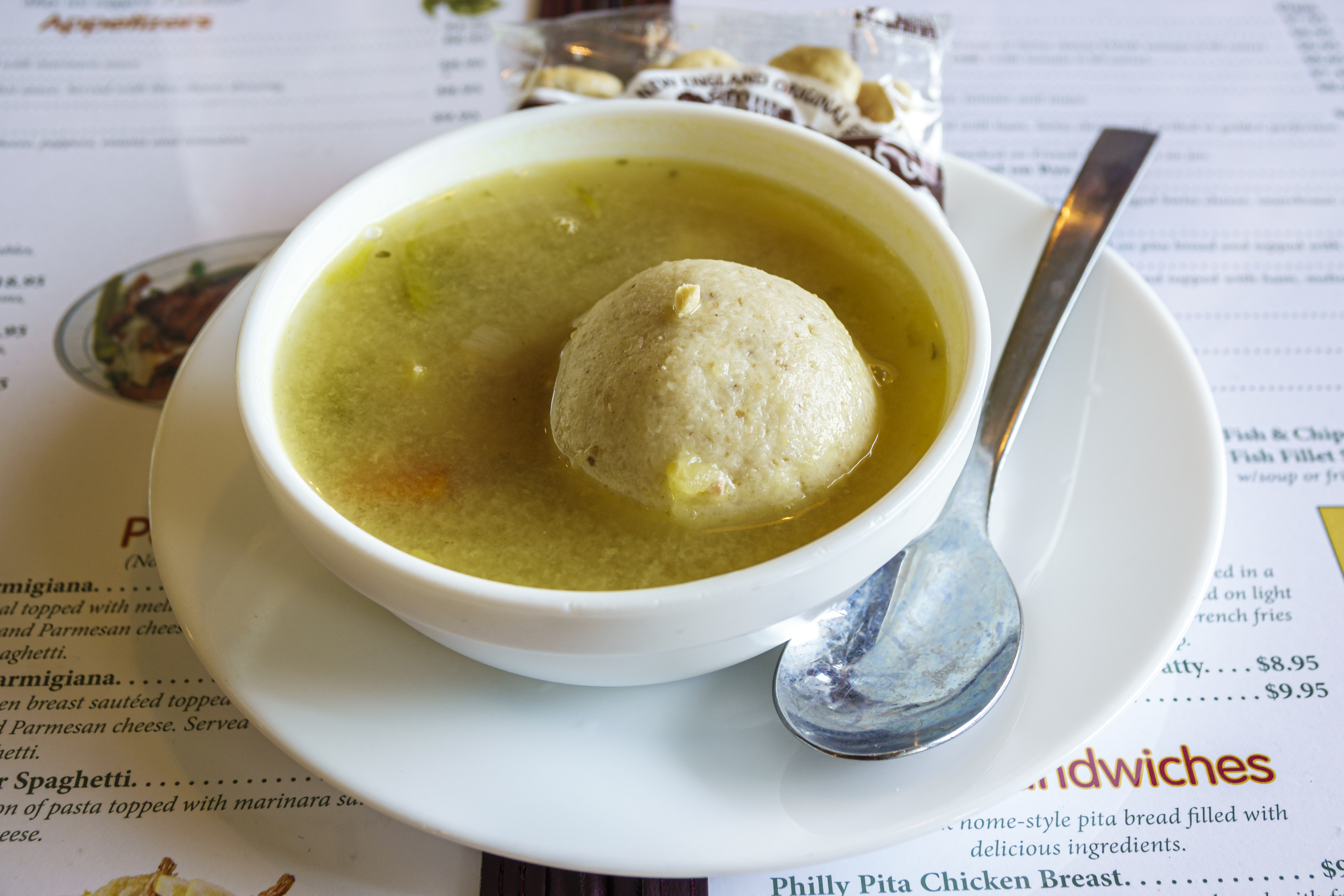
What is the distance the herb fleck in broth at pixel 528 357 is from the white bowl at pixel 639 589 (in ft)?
0.15

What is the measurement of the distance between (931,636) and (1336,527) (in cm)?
76

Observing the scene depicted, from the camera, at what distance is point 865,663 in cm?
105

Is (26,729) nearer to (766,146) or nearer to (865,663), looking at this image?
(865,663)

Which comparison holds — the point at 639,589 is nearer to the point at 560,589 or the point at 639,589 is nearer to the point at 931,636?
the point at 560,589

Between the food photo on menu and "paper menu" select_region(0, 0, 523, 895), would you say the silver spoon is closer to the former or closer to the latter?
the food photo on menu

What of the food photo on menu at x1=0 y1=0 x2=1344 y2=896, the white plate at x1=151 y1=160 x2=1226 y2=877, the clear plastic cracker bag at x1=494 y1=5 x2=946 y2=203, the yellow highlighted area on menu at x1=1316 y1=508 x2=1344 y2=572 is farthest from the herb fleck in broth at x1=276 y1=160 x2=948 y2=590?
the yellow highlighted area on menu at x1=1316 y1=508 x2=1344 y2=572

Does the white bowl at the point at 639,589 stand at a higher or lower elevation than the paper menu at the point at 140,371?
higher

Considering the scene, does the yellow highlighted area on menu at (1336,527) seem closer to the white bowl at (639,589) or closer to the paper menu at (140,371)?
the white bowl at (639,589)

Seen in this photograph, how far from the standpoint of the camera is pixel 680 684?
1.04 meters

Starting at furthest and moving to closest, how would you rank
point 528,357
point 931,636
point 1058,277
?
point 1058,277
point 528,357
point 931,636

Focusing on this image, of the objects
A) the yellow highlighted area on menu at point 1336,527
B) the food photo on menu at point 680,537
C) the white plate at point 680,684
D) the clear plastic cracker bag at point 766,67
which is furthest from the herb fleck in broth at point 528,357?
the yellow highlighted area on menu at point 1336,527

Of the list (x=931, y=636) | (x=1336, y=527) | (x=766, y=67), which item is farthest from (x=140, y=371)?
(x=1336, y=527)

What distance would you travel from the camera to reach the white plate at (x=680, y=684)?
894mm

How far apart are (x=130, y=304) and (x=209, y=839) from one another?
1.06 meters
